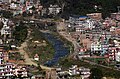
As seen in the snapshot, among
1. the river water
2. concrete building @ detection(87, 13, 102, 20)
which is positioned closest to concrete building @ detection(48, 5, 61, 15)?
concrete building @ detection(87, 13, 102, 20)

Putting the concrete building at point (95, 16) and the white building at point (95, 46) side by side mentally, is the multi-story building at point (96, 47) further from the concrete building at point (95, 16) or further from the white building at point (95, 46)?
the concrete building at point (95, 16)

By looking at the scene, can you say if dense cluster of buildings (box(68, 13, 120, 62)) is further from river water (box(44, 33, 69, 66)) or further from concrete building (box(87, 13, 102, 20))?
river water (box(44, 33, 69, 66))

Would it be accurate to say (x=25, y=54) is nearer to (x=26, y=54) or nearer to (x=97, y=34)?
(x=26, y=54)

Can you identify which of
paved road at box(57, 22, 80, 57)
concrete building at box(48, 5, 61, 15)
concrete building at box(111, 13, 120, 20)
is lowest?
paved road at box(57, 22, 80, 57)

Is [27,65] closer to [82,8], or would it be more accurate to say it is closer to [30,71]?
[30,71]

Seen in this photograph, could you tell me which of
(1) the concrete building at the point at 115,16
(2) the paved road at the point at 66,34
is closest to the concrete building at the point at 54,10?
(2) the paved road at the point at 66,34

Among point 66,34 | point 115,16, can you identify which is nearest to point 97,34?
point 66,34
